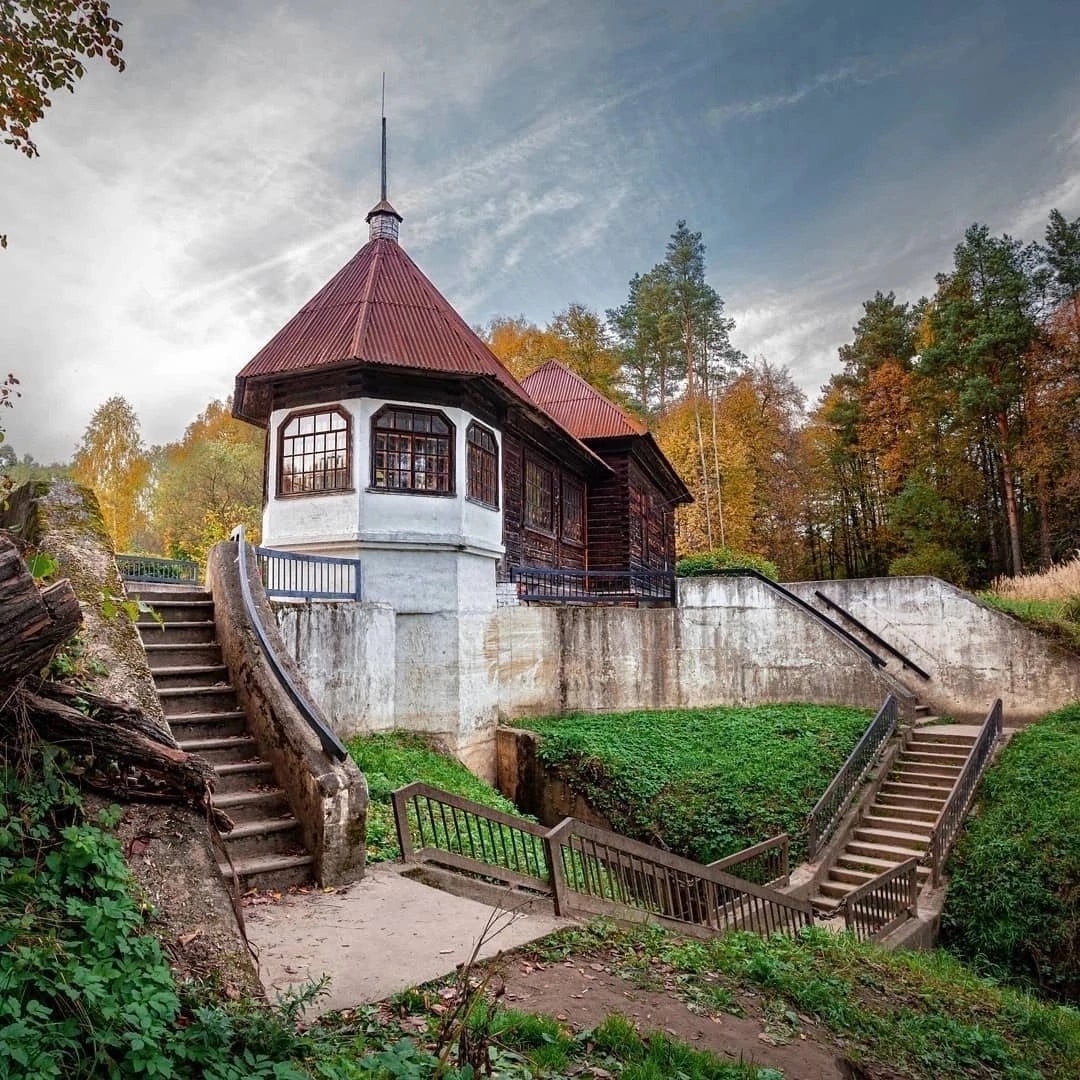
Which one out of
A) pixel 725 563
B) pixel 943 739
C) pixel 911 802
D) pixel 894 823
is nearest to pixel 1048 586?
pixel 943 739

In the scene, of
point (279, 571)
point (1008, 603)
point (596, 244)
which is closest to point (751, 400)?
point (596, 244)

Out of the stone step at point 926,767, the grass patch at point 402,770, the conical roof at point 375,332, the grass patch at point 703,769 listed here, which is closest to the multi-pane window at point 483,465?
the conical roof at point 375,332

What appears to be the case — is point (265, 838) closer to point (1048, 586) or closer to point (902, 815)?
point (902, 815)

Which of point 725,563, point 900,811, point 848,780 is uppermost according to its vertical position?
point 725,563

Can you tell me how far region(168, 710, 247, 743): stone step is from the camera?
661cm

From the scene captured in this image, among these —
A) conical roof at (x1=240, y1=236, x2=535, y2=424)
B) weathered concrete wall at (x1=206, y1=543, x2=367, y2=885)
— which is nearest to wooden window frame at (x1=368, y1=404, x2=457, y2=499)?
conical roof at (x1=240, y1=236, x2=535, y2=424)

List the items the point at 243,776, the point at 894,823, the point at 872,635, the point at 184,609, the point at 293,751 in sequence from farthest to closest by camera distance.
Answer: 1. the point at 872,635
2. the point at 894,823
3. the point at 184,609
4. the point at 243,776
5. the point at 293,751

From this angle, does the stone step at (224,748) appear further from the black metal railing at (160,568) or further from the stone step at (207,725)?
the black metal railing at (160,568)

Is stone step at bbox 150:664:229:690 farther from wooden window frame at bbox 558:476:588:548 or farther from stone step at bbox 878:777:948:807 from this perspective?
wooden window frame at bbox 558:476:588:548

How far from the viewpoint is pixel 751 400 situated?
35875 mm

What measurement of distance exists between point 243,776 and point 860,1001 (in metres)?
5.53

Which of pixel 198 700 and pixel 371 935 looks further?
pixel 198 700

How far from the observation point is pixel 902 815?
13000 millimetres

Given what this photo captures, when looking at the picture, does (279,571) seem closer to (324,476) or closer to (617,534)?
(324,476)
